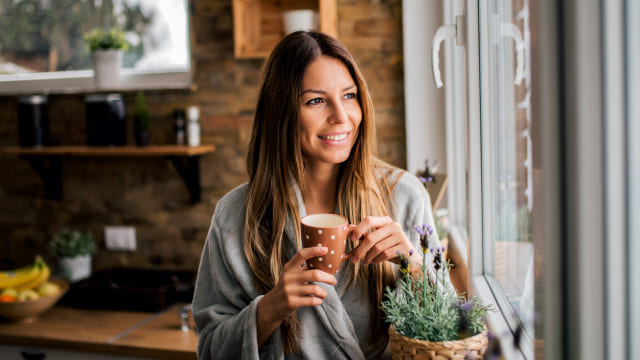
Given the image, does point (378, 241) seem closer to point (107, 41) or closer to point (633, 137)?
point (633, 137)

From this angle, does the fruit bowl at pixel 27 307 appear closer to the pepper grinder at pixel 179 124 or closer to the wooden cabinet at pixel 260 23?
the pepper grinder at pixel 179 124

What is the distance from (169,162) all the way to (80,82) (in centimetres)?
62

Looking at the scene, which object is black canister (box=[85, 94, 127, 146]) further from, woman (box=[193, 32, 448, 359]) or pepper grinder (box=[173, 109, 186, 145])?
woman (box=[193, 32, 448, 359])

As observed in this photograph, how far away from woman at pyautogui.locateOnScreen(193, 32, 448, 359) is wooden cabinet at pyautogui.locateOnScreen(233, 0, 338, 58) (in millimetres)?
1056

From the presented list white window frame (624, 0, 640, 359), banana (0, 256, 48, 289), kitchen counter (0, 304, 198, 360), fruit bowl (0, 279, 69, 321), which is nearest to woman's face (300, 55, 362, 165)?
white window frame (624, 0, 640, 359)

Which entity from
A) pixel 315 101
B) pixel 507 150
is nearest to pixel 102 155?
pixel 315 101

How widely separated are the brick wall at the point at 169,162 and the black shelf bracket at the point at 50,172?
0.03m

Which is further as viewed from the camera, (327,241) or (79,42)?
(79,42)

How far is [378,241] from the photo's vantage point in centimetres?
96

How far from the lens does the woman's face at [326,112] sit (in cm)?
113

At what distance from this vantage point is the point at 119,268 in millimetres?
2545

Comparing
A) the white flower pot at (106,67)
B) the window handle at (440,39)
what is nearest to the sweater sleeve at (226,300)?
the window handle at (440,39)

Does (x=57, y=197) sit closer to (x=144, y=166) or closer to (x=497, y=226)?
(x=144, y=166)

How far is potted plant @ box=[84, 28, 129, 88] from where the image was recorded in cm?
244
